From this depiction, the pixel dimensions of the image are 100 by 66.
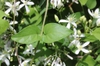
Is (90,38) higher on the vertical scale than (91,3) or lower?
lower

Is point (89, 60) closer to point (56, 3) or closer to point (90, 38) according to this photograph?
point (90, 38)

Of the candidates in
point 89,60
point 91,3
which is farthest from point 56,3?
point 89,60

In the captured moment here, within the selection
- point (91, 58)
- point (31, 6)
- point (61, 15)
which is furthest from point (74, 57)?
point (31, 6)

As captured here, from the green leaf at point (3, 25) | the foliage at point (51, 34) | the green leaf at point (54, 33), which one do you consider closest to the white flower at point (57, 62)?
the foliage at point (51, 34)

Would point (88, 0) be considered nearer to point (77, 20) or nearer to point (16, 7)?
point (77, 20)

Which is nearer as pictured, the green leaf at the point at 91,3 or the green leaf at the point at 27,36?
the green leaf at the point at 27,36

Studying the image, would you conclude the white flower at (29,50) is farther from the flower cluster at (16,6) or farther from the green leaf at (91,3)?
the green leaf at (91,3)
